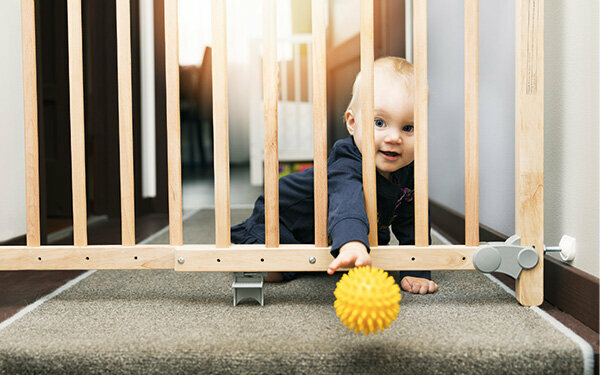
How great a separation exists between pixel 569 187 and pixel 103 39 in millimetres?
1833

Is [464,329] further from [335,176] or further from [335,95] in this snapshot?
[335,95]

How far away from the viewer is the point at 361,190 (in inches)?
29.8

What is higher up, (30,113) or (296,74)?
(296,74)

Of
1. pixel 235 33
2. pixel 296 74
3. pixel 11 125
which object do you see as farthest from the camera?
pixel 235 33

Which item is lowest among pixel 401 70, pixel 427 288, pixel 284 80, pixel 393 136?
pixel 427 288

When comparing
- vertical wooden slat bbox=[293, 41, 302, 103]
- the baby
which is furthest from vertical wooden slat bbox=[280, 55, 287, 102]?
the baby

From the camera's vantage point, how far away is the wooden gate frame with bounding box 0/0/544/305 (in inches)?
28.7

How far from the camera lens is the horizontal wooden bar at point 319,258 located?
0.74 m

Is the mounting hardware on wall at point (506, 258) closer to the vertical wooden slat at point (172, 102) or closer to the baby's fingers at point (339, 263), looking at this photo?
the baby's fingers at point (339, 263)

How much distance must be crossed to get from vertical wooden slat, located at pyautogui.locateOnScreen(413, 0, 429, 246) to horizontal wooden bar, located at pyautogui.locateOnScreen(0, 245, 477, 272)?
0.22ft

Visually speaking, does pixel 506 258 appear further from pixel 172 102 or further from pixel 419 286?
pixel 172 102

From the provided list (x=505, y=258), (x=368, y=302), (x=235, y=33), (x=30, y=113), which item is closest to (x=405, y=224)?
(x=505, y=258)

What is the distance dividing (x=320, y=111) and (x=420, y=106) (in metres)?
0.16

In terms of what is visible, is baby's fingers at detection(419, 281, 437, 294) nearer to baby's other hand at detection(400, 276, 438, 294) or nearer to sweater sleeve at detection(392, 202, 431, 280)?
baby's other hand at detection(400, 276, 438, 294)
